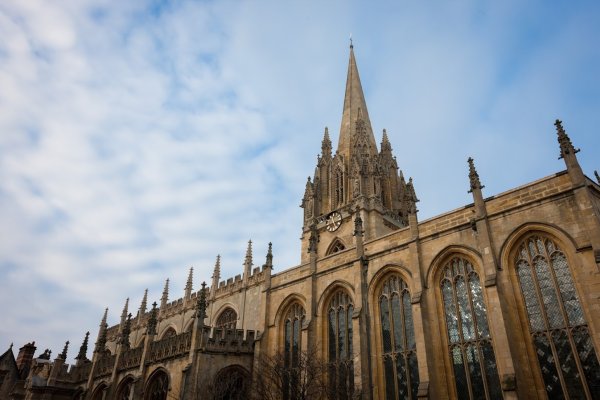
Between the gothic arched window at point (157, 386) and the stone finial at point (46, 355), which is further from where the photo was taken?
the stone finial at point (46, 355)

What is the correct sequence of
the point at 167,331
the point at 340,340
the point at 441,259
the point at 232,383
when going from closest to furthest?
the point at 441,259, the point at 232,383, the point at 340,340, the point at 167,331

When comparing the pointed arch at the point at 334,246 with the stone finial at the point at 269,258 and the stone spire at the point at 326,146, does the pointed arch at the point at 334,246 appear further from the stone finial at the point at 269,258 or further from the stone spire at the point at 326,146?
the stone spire at the point at 326,146

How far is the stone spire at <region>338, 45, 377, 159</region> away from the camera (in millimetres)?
41688

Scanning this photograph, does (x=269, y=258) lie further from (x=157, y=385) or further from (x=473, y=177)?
(x=473, y=177)

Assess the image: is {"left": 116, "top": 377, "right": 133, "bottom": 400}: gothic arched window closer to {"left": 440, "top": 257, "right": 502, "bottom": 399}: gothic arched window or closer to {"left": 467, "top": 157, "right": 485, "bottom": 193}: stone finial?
{"left": 440, "top": 257, "right": 502, "bottom": 399}: gothic arched window

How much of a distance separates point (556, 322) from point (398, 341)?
665 centimetres

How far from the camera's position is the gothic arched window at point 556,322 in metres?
14.8

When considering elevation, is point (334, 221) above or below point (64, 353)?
above

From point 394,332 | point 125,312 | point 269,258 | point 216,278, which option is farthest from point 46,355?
point 394,332

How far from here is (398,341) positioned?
20.4 m

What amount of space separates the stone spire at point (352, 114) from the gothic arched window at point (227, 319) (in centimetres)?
1627

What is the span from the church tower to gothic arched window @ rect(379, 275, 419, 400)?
11161mm

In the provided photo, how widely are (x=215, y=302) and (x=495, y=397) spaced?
26.5m

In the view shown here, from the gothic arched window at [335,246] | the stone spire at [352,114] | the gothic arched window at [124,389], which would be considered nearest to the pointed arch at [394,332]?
the gothic arched window at [335,246]
